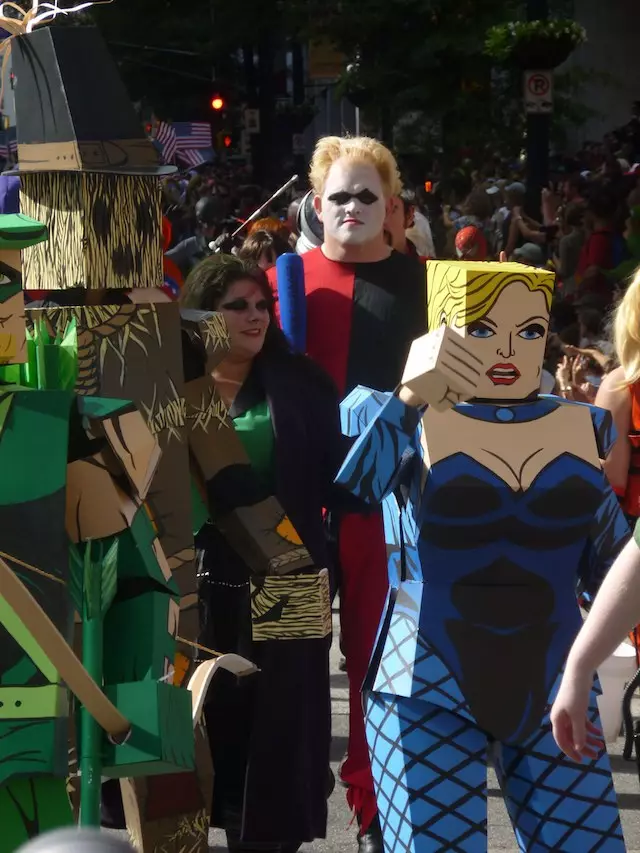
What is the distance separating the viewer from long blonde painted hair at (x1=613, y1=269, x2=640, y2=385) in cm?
368

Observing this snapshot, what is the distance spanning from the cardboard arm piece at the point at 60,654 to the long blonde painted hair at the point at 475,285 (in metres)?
1.36

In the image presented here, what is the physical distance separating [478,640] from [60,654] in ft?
4.12

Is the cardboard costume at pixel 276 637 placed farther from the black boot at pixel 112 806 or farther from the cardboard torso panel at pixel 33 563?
the cardboard torso panel at pixel 33 563

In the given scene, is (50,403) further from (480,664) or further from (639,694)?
(639,694)

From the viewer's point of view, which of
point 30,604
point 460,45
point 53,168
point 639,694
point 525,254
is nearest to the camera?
point 30,604

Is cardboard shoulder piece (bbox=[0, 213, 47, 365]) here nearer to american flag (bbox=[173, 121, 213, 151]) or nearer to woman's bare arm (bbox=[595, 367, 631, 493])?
woman's bare arm (bbox=[595, 367, 631, 493])

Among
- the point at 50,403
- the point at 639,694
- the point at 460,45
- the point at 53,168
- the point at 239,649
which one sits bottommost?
the point at 639,694

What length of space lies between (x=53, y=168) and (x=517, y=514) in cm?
143

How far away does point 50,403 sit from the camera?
320 centimetres

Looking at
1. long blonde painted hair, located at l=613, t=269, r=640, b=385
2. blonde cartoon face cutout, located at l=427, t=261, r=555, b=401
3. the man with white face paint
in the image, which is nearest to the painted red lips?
blonde cartoon face cutout, located at l=427, t=261, r=555, b=401

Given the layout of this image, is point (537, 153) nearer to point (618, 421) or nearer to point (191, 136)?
point (191, 136)

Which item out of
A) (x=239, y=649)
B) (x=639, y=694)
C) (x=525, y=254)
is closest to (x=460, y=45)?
(x=525, y=254)

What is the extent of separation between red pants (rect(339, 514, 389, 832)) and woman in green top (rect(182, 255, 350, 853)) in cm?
34

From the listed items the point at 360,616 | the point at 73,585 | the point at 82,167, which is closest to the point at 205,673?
the point at 73,585
